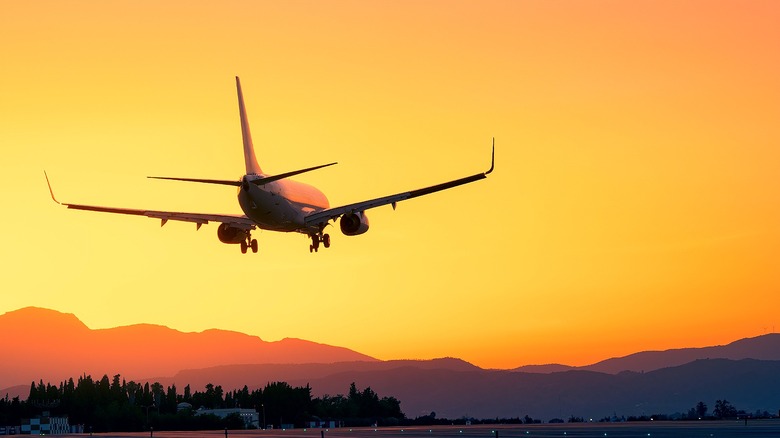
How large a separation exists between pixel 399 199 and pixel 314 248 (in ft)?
35.1

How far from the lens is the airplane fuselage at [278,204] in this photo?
377ft

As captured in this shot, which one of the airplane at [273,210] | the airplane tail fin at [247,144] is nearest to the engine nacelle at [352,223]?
the airplane at [273,210]

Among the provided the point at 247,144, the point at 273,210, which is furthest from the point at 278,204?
the point at 247,144

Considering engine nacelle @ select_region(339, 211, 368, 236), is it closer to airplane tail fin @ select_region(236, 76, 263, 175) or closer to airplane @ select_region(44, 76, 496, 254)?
airplane @ select_region(44, 76, 496, 254)

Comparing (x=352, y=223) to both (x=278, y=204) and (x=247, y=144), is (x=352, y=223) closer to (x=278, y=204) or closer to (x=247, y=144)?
(x=278, y=204)

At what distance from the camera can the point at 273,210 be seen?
383 ft

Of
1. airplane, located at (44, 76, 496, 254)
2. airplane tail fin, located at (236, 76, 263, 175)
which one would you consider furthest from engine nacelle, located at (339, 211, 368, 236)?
airplane tail fin, located at (236, 76, 263, 175)

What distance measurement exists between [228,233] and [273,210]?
7.50 meters

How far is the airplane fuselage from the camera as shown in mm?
115000

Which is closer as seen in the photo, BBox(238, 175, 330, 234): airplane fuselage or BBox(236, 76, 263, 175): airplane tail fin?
BBox(238, 175, 330, 234): airplane fuselage

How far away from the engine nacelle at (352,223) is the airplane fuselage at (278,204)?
2691mm

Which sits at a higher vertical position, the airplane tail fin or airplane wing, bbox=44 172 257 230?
the airplane tail fin

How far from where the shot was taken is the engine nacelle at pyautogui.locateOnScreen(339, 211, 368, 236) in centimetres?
12256

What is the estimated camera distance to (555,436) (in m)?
145
